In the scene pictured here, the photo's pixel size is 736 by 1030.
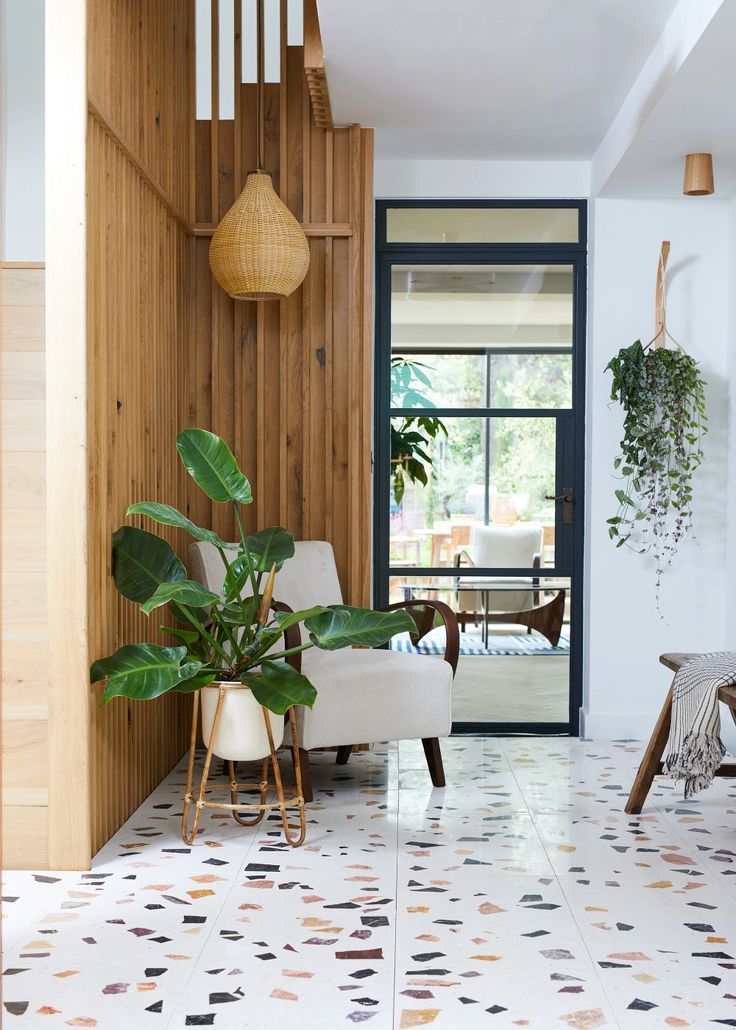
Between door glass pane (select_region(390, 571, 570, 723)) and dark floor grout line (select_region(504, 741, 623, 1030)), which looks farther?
door glass pane (select_region(390, 571, 570, 723))

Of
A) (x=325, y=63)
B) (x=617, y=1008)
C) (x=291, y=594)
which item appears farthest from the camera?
(x=291, y=594)

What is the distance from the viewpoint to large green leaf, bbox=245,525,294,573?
3.33 m

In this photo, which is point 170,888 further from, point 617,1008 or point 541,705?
point 541,705

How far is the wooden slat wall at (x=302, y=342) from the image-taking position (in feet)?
14.3

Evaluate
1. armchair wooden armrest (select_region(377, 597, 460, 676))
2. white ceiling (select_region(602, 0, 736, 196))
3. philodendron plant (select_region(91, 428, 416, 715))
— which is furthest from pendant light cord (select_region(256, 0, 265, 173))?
armchair wooden armrest (select_region(377, 597, 460, 676))

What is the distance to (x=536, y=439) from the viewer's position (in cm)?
479

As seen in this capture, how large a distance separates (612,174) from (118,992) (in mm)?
3474

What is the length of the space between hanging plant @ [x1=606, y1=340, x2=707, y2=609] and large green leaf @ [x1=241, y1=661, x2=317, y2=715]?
1.88m

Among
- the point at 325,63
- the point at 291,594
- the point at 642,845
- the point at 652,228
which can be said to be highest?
the point at 325,63

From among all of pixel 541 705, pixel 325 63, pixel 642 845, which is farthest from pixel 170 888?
pixel 325 63

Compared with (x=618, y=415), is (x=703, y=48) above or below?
above

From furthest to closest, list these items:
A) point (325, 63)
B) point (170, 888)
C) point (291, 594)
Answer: point (291, 594), point (325, 63), point (170, 888)

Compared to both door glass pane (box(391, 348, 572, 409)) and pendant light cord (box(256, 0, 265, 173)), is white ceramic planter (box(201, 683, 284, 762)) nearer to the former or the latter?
door glass pane (box(391, 348, 572, 409))

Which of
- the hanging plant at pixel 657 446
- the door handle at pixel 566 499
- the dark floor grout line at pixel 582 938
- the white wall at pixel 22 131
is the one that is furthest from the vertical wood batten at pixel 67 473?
the door handle at pixel 566 499
